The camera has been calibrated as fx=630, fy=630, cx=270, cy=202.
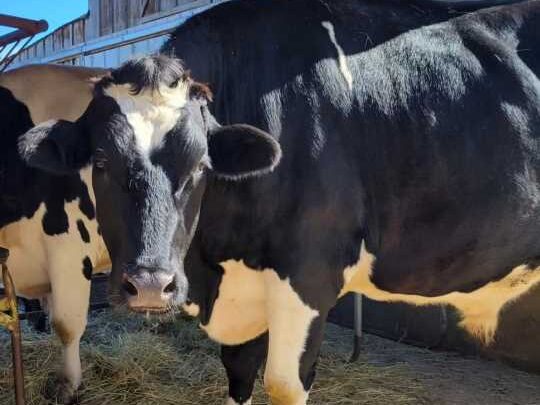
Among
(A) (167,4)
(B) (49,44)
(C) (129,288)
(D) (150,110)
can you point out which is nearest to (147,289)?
(C) (129,288)

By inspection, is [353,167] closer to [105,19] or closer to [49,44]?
[105,19]

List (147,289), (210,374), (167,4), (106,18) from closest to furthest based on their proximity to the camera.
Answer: (147,289), (210,374), (167,4), (106,18)

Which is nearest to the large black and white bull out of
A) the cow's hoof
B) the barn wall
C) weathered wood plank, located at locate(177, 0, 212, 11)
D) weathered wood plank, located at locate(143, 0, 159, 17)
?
the cow's hoof

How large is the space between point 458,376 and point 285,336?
2.20m

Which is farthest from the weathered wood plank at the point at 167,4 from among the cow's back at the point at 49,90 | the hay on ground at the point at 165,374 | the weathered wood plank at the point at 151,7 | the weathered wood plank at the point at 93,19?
the hay on ground at the point at 165,374

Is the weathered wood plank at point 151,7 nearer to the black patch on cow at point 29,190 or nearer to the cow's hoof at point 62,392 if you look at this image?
the black patch on cow at point 29,190

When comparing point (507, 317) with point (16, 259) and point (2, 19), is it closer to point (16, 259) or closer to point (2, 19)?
point (16, 259)

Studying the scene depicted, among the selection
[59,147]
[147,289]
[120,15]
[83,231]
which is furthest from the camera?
[120,15]

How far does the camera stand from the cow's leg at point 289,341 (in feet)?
8.16

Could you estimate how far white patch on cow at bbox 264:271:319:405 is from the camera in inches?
97.7

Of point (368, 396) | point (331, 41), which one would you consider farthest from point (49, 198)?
point (368, 396)

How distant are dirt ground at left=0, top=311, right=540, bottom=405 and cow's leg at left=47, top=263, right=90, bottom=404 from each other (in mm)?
109

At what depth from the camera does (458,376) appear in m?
4.25

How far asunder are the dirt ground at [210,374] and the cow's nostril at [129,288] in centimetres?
189
